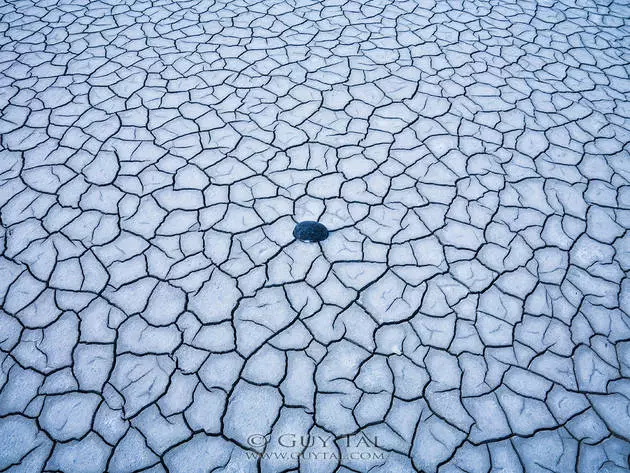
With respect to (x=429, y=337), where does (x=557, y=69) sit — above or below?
above

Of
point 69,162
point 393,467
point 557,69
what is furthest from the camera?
point 557,69

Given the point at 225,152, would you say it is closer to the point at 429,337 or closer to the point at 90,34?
the point at 429,337

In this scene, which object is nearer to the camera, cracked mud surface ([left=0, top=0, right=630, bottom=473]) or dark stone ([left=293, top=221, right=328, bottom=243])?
cracked mud surface ([left=0, top=0, right=630, bottom=473])

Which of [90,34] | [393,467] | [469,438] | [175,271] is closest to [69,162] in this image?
[175,271]
